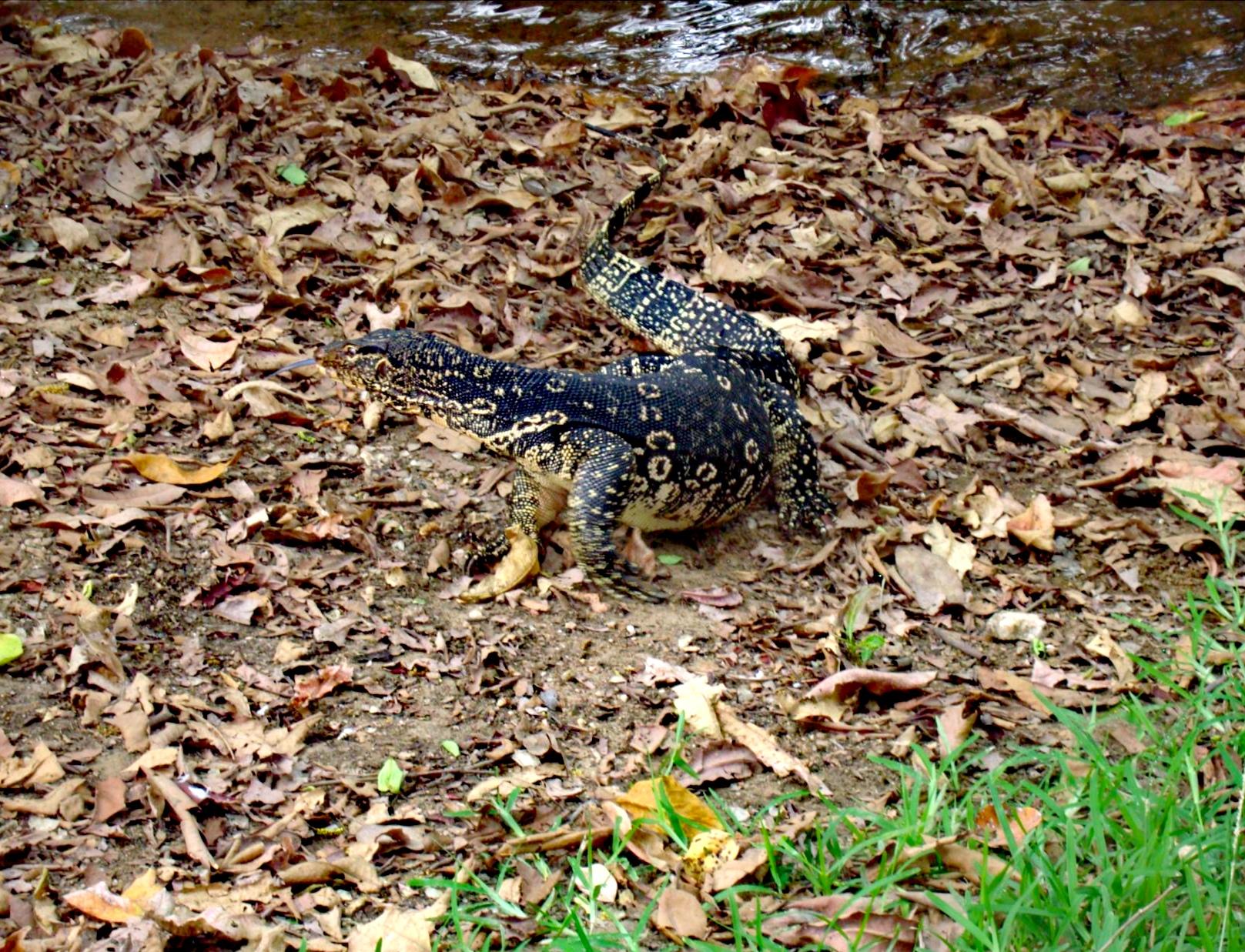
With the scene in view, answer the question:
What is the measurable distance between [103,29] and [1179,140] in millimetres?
8496

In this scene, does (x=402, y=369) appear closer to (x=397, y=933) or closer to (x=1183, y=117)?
(x=397, y=933)

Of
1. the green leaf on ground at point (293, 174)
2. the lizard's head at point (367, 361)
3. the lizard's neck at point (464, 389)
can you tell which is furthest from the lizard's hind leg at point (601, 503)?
the green leaf on ground at point (293, 174)

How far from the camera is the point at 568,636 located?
5.46 metres

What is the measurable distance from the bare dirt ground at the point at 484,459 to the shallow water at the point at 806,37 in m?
0.55

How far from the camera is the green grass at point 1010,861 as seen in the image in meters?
3.70

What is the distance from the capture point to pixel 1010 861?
3.87 meters

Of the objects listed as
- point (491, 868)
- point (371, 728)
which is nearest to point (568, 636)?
point (371, 728)

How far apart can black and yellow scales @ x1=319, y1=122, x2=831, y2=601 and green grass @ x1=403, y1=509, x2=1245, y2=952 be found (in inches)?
53.7

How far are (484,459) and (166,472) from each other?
1.55 m

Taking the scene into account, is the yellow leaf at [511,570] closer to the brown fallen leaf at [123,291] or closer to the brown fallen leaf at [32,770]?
the brown fallen leaf at [32,770]

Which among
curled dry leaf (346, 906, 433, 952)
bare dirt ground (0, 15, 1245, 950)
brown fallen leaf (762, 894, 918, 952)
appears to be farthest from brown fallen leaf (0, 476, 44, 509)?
brown fallen leaf (762, 894, 918, 952)

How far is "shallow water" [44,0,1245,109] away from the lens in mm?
10789

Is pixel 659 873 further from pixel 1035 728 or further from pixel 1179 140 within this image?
pixel 1179 140

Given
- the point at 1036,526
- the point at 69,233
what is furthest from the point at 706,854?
the point at 69,233
